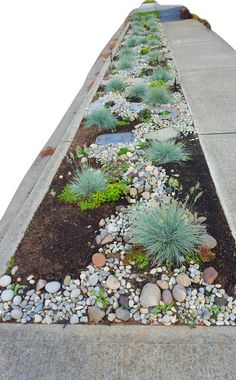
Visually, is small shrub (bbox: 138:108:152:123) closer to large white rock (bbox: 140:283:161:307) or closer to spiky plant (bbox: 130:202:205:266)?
spiky plant (bbox: 130:202:205:266)

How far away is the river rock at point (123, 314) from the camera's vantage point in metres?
2.08

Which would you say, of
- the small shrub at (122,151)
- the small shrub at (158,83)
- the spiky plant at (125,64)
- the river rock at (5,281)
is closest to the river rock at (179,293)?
the river rock at (5,281)

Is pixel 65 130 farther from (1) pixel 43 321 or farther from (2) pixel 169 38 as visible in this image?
(2) pixel 169 38

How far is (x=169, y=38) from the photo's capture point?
1016 centimetres

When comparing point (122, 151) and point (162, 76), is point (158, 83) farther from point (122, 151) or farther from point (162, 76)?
point (122, 151)

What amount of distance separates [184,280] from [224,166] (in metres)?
1.63

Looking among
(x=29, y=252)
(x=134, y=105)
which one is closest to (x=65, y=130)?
(x=134, y=105)

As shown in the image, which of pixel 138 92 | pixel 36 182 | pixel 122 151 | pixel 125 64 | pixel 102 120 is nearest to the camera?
pixel 36 182

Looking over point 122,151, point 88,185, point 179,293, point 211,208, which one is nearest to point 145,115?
point 122,151

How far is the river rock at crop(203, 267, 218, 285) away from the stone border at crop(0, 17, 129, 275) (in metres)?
1.59

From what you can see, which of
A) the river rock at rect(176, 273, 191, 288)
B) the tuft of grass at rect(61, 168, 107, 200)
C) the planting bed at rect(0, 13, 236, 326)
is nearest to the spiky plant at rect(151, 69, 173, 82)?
the planting bed at rect(0, 13, 236, 326)

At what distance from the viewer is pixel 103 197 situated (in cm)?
309

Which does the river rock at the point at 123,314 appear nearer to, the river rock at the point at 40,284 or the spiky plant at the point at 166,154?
the river rock at the point at 40,284

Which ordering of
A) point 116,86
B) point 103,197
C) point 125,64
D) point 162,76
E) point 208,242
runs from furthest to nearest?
1. point 125,64
2. point 162,76
3. point 116,86
4. point 103,197
5. point 208,242
